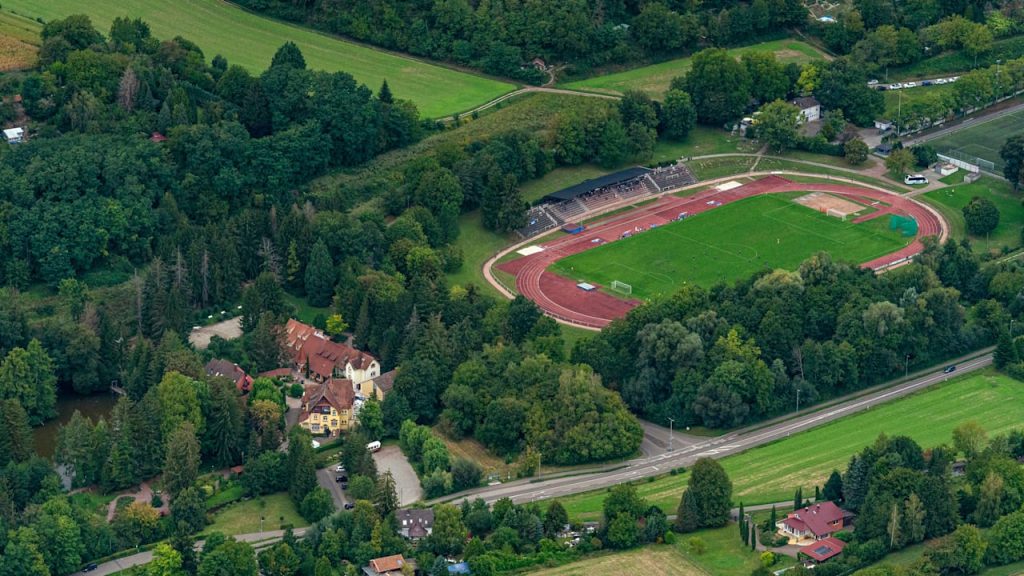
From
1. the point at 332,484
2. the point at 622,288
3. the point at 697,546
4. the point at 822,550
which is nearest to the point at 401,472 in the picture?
the point at 332,484

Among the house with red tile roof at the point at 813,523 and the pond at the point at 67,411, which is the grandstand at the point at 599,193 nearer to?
the pond at the point at 67,411

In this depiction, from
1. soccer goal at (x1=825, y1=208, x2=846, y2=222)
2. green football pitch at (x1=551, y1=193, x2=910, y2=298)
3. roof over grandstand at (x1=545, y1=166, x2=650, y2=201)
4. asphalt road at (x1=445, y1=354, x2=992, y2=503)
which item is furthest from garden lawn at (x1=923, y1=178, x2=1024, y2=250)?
roof over grandstand at (x1=545, y1=166, x2=650, y2=201)

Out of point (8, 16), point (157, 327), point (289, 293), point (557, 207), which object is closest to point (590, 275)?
point (557, 207)

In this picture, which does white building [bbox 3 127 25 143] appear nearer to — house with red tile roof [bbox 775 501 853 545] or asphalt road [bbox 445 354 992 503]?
→ asphalt road [bbox 445 354 992 503]

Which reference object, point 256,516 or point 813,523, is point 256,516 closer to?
point 256,516

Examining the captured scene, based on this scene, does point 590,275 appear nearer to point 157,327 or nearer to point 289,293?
point 289,293
